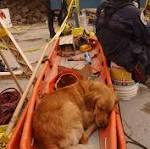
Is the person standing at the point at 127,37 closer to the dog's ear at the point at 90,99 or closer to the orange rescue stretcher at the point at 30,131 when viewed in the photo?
the orange rescue stretcher at the point at 30,131

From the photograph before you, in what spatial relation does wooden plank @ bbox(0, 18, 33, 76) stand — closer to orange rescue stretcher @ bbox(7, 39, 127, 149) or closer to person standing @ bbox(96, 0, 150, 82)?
orange rescue stretcher @ bbox(7, 39, 127, 149)

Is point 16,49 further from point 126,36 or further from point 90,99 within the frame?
point 90,99

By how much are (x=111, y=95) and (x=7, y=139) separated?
814mm

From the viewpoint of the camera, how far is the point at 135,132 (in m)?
3.26

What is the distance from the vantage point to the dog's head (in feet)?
8.61

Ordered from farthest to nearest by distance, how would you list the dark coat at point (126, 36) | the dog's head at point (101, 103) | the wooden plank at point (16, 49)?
the wooden plank at point (16, 49) < the dark coat at point (126, 36) < the dog's head at point (101, 103)

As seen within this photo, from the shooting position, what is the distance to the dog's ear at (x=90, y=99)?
267cm

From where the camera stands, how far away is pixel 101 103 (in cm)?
262

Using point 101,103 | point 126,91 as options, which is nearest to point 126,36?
point 126,91

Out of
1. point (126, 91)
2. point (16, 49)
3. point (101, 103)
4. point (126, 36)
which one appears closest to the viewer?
point (101, 103)

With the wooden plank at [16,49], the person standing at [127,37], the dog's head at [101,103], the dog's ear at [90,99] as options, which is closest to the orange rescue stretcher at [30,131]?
the dog's head at [101,103]

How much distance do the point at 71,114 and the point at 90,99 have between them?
26cm

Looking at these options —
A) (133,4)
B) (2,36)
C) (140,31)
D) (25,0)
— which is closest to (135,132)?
(140,31)

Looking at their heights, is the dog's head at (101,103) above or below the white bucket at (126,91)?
above
